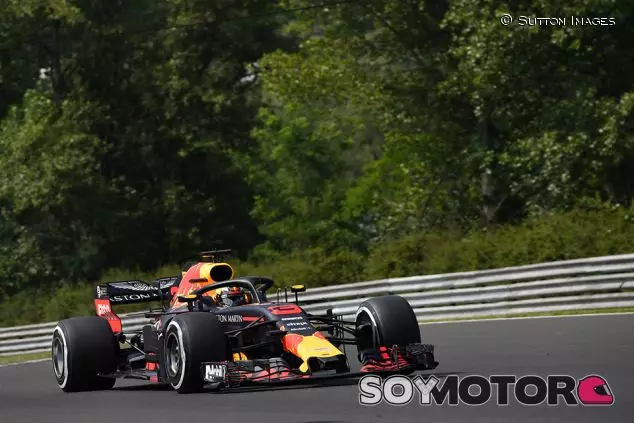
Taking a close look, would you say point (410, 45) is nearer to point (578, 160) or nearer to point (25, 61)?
point (578, 160)

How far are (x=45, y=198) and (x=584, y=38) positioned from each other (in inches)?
697

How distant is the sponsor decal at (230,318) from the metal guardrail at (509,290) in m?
6.22

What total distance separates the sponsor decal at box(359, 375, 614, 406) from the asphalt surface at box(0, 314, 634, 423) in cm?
14

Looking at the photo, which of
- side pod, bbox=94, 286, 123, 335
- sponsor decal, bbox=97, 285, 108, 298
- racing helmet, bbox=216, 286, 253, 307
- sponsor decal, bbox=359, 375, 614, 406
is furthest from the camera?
sponsor decal, bbox=97, 285, 108, 298

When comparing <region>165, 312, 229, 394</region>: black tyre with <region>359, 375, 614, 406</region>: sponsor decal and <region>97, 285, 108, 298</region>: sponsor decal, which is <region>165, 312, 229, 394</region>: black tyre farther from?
<region>97, 285, 108, 298</region>: sponsor decal

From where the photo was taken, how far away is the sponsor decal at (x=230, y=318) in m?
14.0

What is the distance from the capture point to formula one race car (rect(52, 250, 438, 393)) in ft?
42.9

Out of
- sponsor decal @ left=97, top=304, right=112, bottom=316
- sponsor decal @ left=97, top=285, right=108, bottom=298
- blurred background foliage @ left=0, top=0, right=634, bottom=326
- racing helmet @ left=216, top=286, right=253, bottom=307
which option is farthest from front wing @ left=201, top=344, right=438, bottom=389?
blurred background foliage @ left=0, top=0, right=634, bottom=326

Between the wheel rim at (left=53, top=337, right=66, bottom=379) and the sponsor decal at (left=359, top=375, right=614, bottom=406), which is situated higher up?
the wheel rim at (left=53, top=337, right=66, bottom=379)

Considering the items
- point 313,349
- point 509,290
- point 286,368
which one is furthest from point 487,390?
point 509,290

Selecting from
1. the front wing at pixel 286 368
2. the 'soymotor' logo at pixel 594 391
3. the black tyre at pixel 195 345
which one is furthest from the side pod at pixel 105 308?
the 'soymotor' logo at pixel 594 391

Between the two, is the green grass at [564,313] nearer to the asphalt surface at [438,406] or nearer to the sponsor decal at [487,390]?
the asphalt surface at [438,406]

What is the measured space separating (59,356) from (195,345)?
3221 millimetres

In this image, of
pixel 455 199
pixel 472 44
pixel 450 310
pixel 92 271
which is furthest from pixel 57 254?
pixel 450 310
